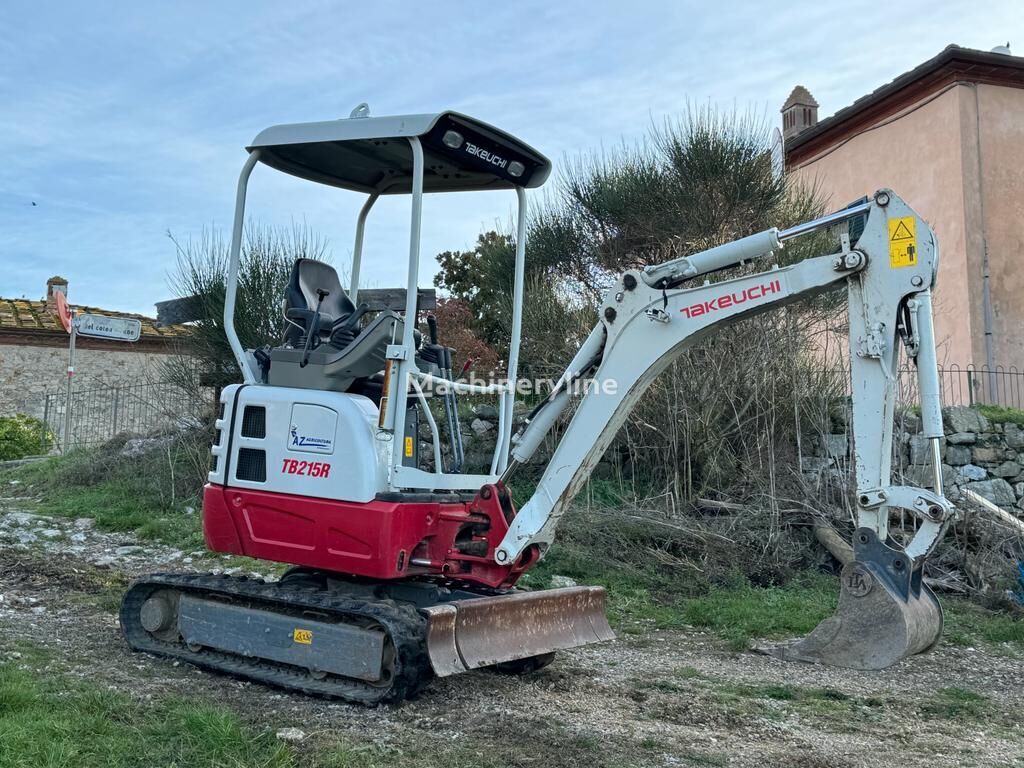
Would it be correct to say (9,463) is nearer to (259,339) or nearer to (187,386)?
(187,386)

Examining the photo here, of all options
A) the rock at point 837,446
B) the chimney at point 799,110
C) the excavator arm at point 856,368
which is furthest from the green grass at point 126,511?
the chimney at point 799,110

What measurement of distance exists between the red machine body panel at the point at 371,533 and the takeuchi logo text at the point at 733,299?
59.2 inches

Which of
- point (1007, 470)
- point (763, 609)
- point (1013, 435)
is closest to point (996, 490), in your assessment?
point (1007, 470)

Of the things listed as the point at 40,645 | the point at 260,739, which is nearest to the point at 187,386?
the point at 40,645

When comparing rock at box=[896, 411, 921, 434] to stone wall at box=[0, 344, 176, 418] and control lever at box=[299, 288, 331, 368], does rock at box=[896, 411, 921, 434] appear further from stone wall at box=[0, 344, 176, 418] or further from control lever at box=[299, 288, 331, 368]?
stone wall at box=[0, 344, 176, 418]

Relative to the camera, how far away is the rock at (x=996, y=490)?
1081 centimetres

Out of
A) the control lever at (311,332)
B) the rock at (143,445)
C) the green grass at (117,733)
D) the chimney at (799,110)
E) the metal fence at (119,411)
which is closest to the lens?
the green grass at (117,733)

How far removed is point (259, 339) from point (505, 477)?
784cm

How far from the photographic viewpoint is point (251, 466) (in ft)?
18.0

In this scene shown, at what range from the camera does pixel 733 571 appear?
28.0 ft

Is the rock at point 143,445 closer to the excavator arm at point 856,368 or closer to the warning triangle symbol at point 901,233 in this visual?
the excavator arm at point 856,368

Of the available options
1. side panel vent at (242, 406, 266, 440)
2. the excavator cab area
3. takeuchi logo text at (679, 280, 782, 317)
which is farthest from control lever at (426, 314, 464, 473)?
takeuchi logo text at (679, 280, 782, 317)

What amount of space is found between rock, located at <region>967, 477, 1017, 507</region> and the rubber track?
8.14 meters

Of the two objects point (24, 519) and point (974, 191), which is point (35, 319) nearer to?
point (24, 519)
